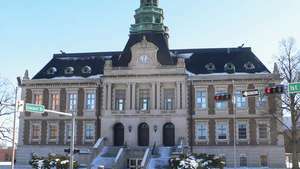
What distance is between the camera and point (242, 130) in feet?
167

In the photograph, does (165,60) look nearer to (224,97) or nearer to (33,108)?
(224,97)

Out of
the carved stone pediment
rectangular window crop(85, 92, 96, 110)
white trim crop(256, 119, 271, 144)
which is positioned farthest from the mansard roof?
white trim crop(256, 119, 271, 144)

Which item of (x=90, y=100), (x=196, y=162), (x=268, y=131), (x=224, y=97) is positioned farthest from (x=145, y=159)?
(x=268, y=131)

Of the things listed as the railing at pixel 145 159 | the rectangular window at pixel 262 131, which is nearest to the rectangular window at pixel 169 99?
the railing at pixel 145 159

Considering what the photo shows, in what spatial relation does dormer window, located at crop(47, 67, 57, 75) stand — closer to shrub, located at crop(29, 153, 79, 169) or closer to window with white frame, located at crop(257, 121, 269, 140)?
shrub, located at crop(29, 153, 79, 169)

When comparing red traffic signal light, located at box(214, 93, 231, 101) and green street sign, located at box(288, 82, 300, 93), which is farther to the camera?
red traffic signal light, located at box(214, 93, 231, 101)

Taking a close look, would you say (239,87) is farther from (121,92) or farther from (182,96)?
(121,92)

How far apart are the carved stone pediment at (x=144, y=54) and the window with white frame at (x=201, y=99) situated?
244 inches

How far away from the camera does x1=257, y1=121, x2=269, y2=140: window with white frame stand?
165 feet

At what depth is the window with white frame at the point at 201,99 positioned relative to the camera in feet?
170

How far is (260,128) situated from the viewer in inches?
1993

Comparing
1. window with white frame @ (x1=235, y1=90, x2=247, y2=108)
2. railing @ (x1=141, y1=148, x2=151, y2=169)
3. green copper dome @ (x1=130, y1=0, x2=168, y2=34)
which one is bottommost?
railing @ (x1=141, y1=148, x2=151, y2=169)

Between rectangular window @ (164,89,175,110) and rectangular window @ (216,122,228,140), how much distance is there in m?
5.74

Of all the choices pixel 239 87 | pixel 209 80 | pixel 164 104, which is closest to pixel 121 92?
pixel 164 104
